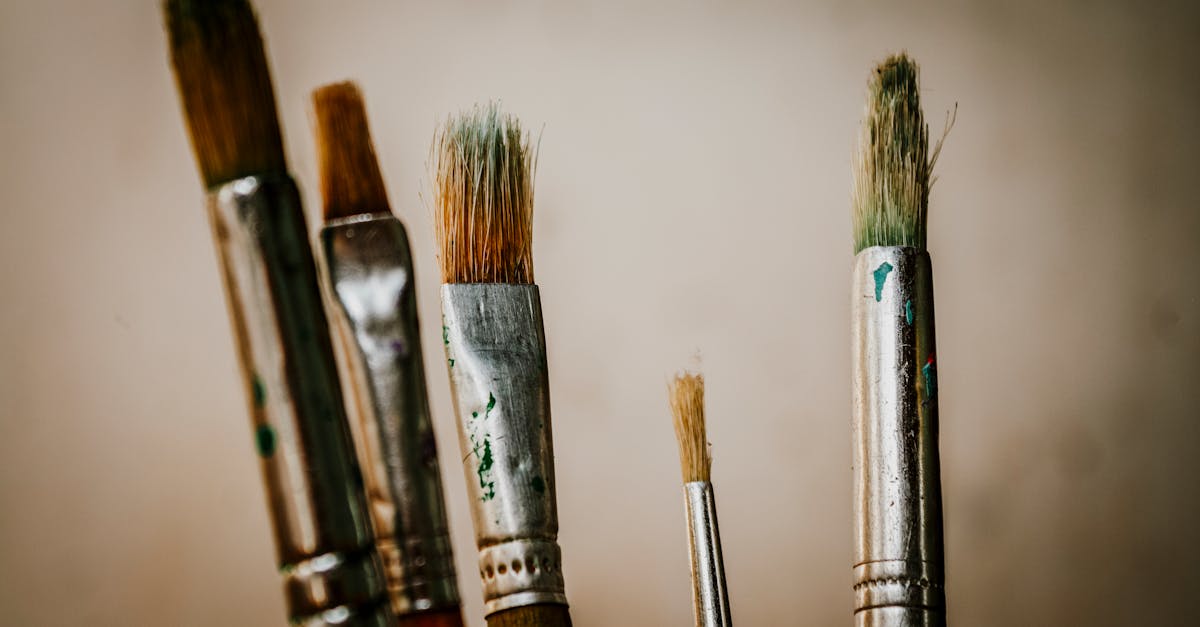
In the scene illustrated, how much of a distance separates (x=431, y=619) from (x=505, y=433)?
10 cm

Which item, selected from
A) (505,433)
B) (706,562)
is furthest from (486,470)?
(706,562)

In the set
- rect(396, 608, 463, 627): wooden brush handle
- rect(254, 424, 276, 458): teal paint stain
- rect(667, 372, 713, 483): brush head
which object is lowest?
rect(396, 608, 463, 627): wooden brush handle

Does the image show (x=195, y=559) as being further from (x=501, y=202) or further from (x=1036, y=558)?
(x=1036, y=558)

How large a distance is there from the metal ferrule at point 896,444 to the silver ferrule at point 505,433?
15 centimetres

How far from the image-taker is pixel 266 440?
446 mm

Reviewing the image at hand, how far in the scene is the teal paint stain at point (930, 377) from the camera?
615 millimetres

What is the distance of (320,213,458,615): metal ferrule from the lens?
54 cm

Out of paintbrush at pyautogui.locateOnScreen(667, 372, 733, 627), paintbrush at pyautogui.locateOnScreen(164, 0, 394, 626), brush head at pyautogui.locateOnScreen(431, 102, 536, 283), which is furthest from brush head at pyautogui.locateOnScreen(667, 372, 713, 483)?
paintbrush at pyautogui.locateOnScreen(164, 0, 394, 626)

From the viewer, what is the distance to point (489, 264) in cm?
61

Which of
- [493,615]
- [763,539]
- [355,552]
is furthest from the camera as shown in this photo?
[763,539]

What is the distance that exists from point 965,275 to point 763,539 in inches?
8.7

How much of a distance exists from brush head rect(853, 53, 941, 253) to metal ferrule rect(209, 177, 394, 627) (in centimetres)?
31

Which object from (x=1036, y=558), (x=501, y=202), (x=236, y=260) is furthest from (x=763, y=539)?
(x=236, y=260)

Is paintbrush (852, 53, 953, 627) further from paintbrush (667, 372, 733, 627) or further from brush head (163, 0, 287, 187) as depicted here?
brush head (163, 0, 287, 187)
